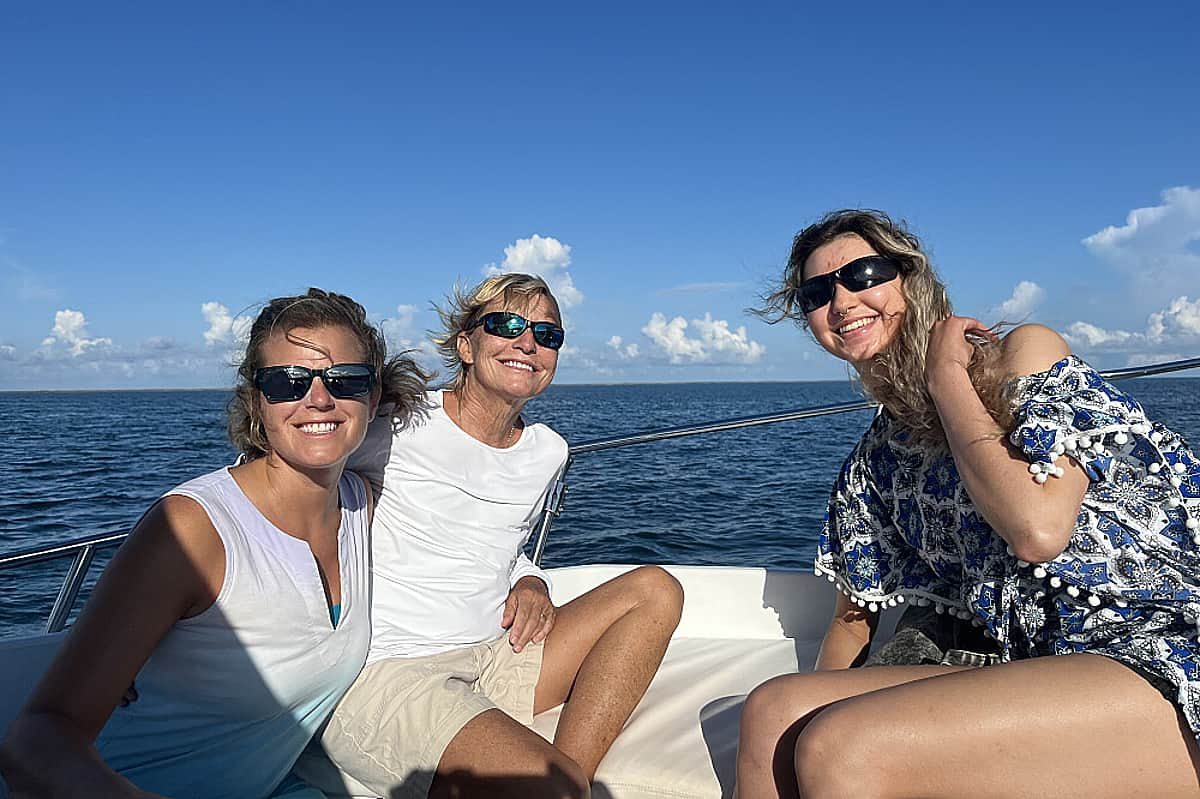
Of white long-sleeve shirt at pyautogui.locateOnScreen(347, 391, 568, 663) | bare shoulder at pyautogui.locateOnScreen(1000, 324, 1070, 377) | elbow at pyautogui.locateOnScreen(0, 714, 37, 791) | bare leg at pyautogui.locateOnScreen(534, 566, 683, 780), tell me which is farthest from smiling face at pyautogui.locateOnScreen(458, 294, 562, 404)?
elbow at pyautogui.locateOnScreen(0, 714, 37, 791)

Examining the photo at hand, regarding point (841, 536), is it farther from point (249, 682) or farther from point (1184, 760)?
point (249, 682)

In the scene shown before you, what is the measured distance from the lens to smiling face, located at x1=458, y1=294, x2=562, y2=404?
2359 mm

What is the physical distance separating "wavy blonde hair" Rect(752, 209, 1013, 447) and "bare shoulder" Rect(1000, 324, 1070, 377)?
0.09ft

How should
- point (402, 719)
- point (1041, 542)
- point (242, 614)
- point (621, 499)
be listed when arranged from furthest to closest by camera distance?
point (621, 499) < point (402, 719) < point (242, 614) < point (1041, 542)

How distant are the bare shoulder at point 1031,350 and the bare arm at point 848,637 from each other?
0.84m

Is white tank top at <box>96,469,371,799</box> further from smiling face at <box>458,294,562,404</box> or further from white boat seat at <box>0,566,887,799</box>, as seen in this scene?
smiling face at <box>458,294,562,404</box>

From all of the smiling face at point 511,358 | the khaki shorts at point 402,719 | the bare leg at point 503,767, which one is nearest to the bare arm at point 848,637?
the bare leg at point 503,767

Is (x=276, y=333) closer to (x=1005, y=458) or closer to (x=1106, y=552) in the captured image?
(x=1005, y=458)

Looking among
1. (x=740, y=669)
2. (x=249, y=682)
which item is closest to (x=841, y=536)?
(x=740, y=669)

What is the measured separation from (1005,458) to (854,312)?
1.69 feet

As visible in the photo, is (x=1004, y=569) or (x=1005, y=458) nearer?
(x=1005, y=458)

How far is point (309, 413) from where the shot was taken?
183 cm

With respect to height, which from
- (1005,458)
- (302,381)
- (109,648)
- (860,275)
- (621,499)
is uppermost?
(860,275)

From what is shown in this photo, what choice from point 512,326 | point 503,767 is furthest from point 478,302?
point 503,767
